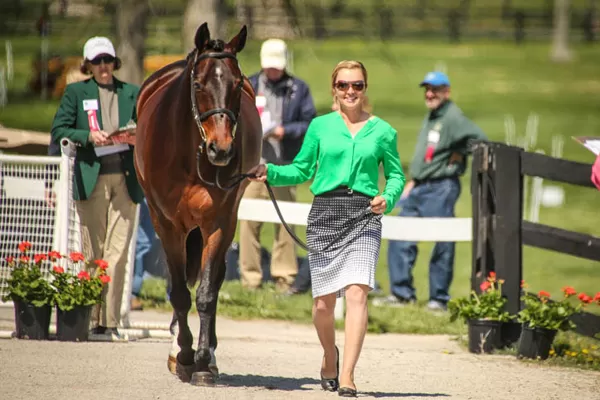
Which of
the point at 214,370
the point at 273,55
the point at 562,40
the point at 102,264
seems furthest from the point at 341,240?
the point at 562,40

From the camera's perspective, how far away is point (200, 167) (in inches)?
320

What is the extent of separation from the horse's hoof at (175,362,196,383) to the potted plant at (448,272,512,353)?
8.82ft

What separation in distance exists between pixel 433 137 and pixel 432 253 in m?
1.22

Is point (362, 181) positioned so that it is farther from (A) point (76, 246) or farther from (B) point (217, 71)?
(A) point (76, 246)

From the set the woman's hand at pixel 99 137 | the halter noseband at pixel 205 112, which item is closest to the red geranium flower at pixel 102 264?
the woman's hand at pixel 99 137

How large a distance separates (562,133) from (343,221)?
30.9 metres

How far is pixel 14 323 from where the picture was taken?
10.5m

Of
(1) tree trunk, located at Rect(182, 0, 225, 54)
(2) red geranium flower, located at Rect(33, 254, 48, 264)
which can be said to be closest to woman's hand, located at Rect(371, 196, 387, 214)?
(2) red geranium flower, located at Rect(33, 254, 48, 264)

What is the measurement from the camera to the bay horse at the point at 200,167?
7.78m

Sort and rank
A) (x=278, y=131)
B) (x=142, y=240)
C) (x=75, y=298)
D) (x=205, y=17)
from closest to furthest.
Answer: (x=75, y=298)
(x=142, y=240)
(x=278, y=131)
(x=205, y=17)

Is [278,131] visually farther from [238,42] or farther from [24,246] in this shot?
[238,42]

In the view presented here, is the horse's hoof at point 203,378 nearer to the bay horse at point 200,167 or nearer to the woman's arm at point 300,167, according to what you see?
the bay horse at point 200,167

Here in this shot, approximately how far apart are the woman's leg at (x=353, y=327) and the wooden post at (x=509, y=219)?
2919 millimetres

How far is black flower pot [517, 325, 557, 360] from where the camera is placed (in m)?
9.71
